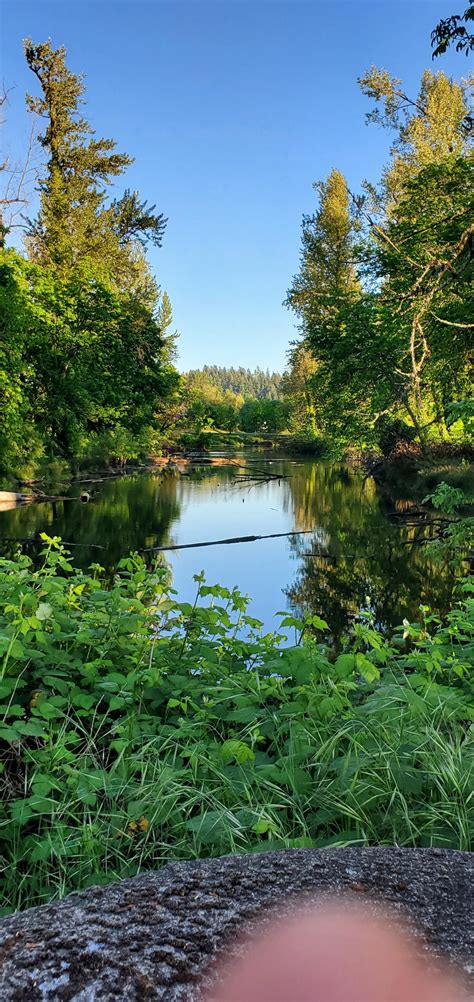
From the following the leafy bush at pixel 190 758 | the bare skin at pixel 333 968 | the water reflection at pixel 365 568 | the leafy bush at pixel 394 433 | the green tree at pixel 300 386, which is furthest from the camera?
the green tree at pixel 300 386

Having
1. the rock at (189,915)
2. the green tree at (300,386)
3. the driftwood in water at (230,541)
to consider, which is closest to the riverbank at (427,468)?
the driftwood in water at (230,541)

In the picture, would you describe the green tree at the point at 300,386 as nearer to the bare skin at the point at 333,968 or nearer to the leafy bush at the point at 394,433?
the leafy bush at the point at 394,433

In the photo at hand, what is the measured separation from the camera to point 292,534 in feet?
51.2

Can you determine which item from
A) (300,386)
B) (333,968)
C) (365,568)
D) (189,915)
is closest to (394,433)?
(365,568)

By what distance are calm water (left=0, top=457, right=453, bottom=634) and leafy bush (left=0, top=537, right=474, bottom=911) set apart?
15.8 feet

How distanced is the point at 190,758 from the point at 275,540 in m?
12.5

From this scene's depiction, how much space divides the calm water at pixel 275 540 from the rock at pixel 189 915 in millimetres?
6889

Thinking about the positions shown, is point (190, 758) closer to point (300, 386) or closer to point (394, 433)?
point (394, 433)

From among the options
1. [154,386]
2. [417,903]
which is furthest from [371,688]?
[154,386]

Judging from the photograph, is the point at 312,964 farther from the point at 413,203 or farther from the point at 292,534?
the point at 413,203

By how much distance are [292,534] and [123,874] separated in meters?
13.7

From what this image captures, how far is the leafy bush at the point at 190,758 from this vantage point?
209 cm

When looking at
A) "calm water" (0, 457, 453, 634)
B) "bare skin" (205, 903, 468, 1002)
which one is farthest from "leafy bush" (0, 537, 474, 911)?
"calm water" (0, 457, 453, 634)

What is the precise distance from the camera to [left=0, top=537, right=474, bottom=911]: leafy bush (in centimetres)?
209
